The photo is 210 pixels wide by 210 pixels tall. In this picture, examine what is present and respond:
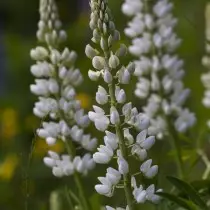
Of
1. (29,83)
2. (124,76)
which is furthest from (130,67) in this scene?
(29,83)

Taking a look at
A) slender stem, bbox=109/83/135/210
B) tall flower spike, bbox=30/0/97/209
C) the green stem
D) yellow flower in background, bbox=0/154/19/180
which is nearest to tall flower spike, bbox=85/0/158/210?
slender stem, bbox=109/83/135/210

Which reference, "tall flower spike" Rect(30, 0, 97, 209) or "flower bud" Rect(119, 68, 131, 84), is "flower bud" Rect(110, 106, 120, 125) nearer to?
"flower bud" Rect(119, 68, 131, 84)

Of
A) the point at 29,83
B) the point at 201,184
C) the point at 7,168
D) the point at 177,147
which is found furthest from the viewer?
the point at 29,83

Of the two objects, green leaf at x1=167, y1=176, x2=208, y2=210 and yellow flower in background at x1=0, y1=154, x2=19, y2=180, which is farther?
yellow flower in background at x1=0, y1=154, x2=19, y2=180

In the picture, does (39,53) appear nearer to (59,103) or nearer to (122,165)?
(59,103)

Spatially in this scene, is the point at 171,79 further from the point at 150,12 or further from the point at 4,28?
the point at 4,28

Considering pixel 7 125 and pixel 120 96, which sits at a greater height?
pixel 7 125
